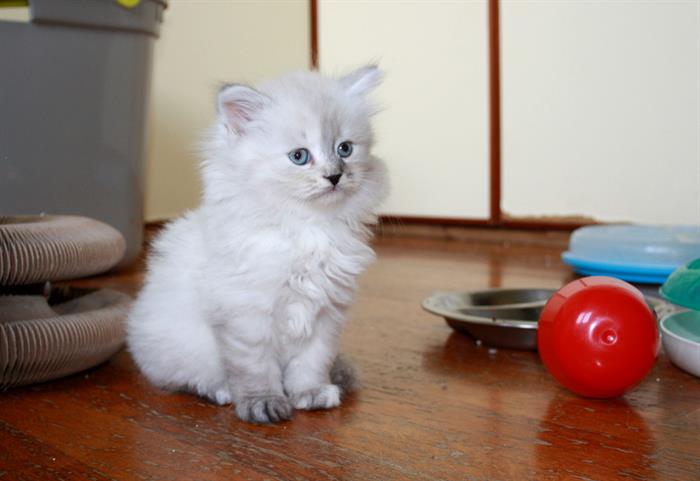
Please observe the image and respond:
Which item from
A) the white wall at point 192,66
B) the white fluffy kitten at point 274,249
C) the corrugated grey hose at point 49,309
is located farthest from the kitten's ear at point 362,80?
the white wall at point 192,66

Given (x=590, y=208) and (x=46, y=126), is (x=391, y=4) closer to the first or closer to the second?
(x=590, y=208)

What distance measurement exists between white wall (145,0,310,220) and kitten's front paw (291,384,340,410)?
216 cm

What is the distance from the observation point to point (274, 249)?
47.6 inches

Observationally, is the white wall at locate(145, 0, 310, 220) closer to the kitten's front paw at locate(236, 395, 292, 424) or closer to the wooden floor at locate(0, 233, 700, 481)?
the wooden floor at locate(0, 233, 700, 481)

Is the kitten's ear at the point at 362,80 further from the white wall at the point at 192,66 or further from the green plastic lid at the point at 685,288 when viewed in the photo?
the white wall at the point at 192,66

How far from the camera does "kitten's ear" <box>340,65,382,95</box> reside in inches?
51.4

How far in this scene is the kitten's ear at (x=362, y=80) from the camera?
4.28ft

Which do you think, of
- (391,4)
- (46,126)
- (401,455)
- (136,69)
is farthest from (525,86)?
(401,455)

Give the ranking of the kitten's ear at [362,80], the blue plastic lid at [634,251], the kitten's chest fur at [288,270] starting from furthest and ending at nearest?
the blue plastic lid at [634,251]
the kitten's ear at [362,80]
the kitten's chest fur at [288,270]

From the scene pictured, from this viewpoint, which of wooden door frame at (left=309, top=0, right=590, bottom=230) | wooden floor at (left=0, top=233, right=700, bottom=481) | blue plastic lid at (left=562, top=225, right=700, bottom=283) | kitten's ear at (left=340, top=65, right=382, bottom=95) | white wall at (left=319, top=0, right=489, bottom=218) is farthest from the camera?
white wall at (left=319, top=0, right=489, bottom=218)

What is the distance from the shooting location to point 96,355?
4.83 feet

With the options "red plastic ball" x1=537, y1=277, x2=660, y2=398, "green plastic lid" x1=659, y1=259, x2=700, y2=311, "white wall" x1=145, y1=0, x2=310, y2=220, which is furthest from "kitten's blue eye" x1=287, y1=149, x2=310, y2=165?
"white wall" x1=145, y1=0, x2=310, y2=220

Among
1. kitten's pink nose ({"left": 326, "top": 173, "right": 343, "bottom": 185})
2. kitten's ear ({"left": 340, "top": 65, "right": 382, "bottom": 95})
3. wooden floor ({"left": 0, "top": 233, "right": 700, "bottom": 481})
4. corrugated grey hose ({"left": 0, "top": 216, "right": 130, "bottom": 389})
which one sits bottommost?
wooden floor ({"left": 0, "top": 233, "right": 700, "bottom": 481})

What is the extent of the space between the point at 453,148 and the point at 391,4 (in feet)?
2.19
